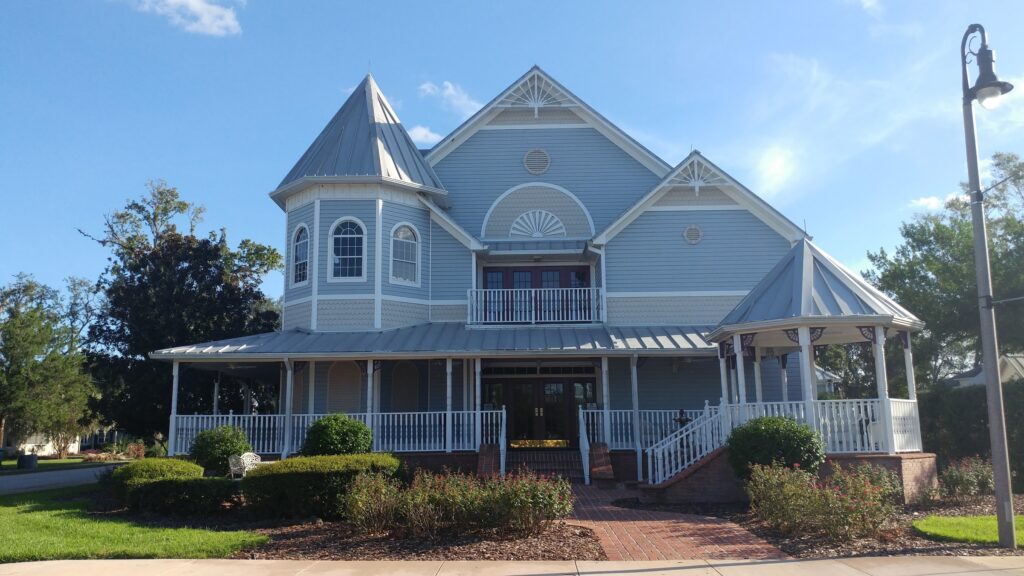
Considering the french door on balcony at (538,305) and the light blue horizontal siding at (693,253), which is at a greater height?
the light blue horizontal siding at (693,253)

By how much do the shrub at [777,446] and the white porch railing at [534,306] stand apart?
7.80m

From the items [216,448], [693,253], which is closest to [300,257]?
[216,448]

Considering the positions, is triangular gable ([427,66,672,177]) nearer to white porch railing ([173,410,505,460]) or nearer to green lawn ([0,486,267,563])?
white porch railing ([173,410,505,460])

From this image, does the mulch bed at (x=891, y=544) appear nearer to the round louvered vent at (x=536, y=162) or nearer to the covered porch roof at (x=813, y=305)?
the covered porch roof at (x=813, y=305)

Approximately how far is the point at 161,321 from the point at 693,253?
16717mm

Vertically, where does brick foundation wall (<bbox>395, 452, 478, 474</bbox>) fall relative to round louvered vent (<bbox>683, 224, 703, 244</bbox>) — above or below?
below

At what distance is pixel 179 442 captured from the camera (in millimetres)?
18531

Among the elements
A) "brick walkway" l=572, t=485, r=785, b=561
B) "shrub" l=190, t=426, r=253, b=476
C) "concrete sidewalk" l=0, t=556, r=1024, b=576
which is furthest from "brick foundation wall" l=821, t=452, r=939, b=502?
"shrub" l=190, t=426, r=253, b=476

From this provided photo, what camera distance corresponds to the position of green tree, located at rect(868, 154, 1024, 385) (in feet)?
76.3

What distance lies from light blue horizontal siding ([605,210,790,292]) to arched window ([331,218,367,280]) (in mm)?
6764

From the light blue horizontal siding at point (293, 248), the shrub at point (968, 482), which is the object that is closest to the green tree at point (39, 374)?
the light blue horizontal siding at point (293, 248)

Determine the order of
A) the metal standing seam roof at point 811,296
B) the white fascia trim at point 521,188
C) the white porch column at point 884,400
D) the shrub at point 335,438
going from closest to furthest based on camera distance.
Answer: the white porch column at point 884,400 < the metal standing seam roof at point 811,296 < the shrub at point 335,438 < the white fascia trim at point 521,188

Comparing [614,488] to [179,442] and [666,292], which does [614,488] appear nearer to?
[666,292]

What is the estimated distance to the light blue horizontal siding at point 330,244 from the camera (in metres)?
20.4
